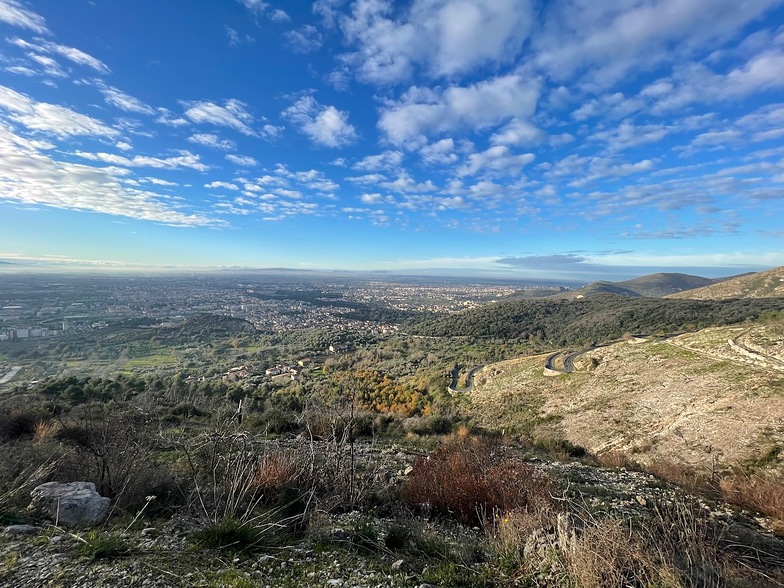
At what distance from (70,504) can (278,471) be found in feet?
7.51

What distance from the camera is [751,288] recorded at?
53188 mm

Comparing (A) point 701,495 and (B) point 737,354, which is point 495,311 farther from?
(A) point 701,495

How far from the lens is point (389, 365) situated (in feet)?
127

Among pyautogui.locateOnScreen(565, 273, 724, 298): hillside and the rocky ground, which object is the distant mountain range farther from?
the rocky ground

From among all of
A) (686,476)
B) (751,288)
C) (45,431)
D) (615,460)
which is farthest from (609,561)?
(751,288)

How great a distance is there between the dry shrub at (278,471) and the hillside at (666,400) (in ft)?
22.4

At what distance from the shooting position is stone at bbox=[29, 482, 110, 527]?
3.88 meters

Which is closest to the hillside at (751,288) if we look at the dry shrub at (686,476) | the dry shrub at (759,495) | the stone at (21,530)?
the dry shrub at (686,476)

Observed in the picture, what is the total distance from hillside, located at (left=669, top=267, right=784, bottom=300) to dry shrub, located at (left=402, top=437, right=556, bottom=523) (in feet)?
204

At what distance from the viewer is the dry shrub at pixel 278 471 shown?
4805 millimetres

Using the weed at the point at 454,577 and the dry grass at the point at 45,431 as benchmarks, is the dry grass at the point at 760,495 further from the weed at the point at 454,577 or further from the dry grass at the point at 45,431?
the dry grass at the point at 45,431

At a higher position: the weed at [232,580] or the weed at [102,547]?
the weed at [102,547]

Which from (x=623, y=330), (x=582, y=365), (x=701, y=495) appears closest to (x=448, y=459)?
(x=701, y=495)

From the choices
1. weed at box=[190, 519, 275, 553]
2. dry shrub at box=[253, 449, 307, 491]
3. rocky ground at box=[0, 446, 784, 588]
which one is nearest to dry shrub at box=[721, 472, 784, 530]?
rocky ground at box=[0, 446, 784, 588]
